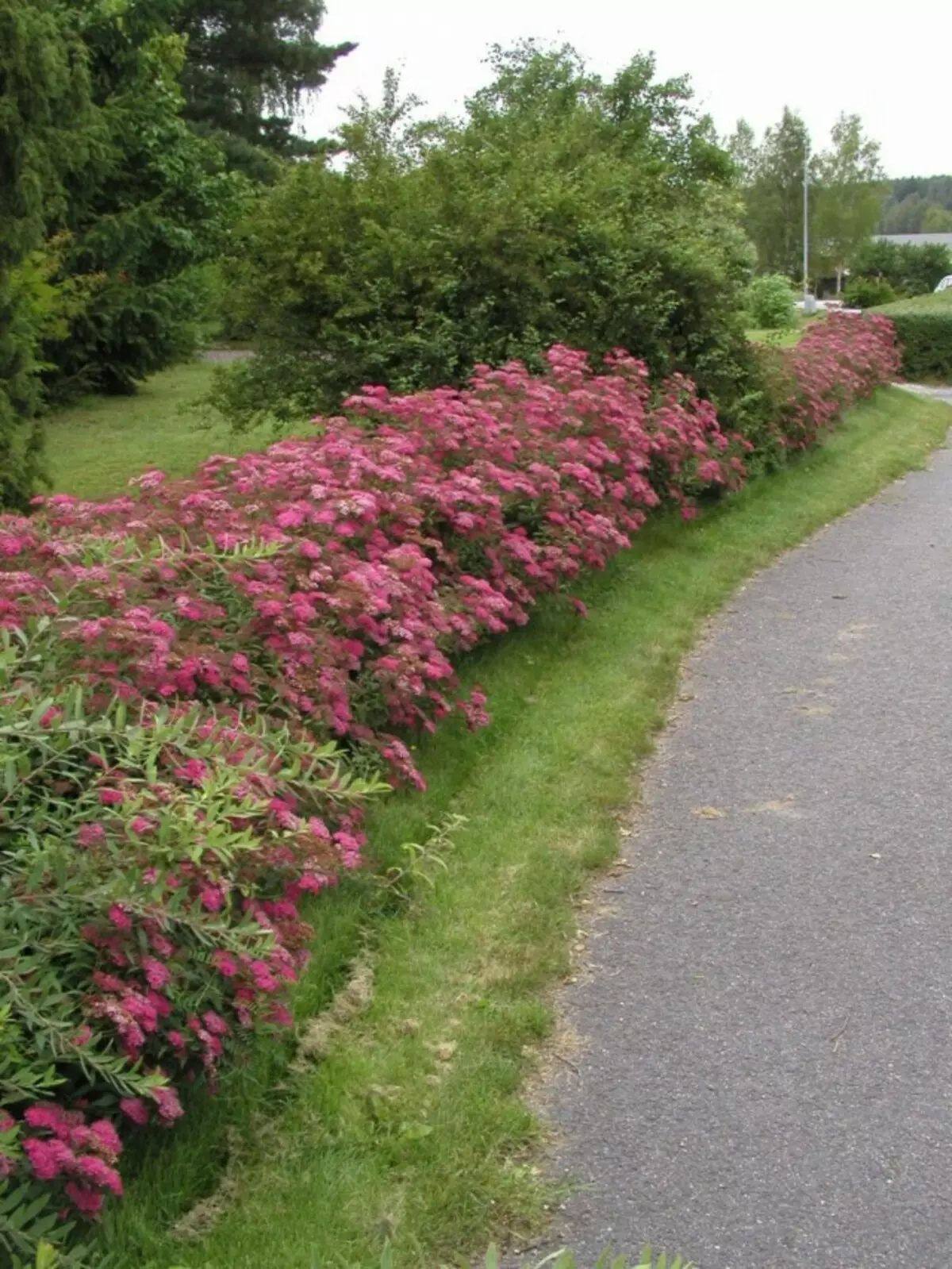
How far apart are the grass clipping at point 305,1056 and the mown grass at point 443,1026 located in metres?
0.01

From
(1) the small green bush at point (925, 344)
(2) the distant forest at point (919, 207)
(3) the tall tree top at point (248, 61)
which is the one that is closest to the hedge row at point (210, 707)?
(1) the small green bush at point (925, 344)

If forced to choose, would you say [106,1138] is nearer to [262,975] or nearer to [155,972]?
[155,972]

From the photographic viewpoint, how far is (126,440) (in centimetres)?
1596

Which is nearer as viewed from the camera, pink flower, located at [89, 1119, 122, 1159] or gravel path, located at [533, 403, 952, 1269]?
pink flower, located at [89, 1119, 122, 1159]

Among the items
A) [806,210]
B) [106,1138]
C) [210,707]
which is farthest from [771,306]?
[806,210]

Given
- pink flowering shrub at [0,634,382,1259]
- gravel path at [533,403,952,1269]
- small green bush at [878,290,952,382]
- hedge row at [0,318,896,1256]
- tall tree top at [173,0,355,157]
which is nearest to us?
pink flowering shrub at [0,634,382,1259]

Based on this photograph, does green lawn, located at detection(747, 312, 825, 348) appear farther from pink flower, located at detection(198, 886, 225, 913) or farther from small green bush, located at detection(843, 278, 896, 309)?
small green bush, located at detection(843, 278, 896, 309)

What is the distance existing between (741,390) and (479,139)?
3.17m

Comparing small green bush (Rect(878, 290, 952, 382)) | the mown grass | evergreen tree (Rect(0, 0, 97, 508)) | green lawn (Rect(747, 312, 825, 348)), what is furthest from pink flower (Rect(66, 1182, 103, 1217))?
small green bush (Rect(878, 290, 952, 382))

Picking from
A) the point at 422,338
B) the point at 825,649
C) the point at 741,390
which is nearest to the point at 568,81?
the point at 741,390

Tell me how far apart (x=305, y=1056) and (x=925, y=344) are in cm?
2677

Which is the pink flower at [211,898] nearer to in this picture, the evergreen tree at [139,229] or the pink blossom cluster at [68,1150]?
the pink blossom cluster at [68,1150]

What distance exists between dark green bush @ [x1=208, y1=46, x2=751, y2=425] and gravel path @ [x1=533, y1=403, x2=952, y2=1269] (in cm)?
428

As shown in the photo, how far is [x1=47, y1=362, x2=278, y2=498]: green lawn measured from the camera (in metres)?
13.0
